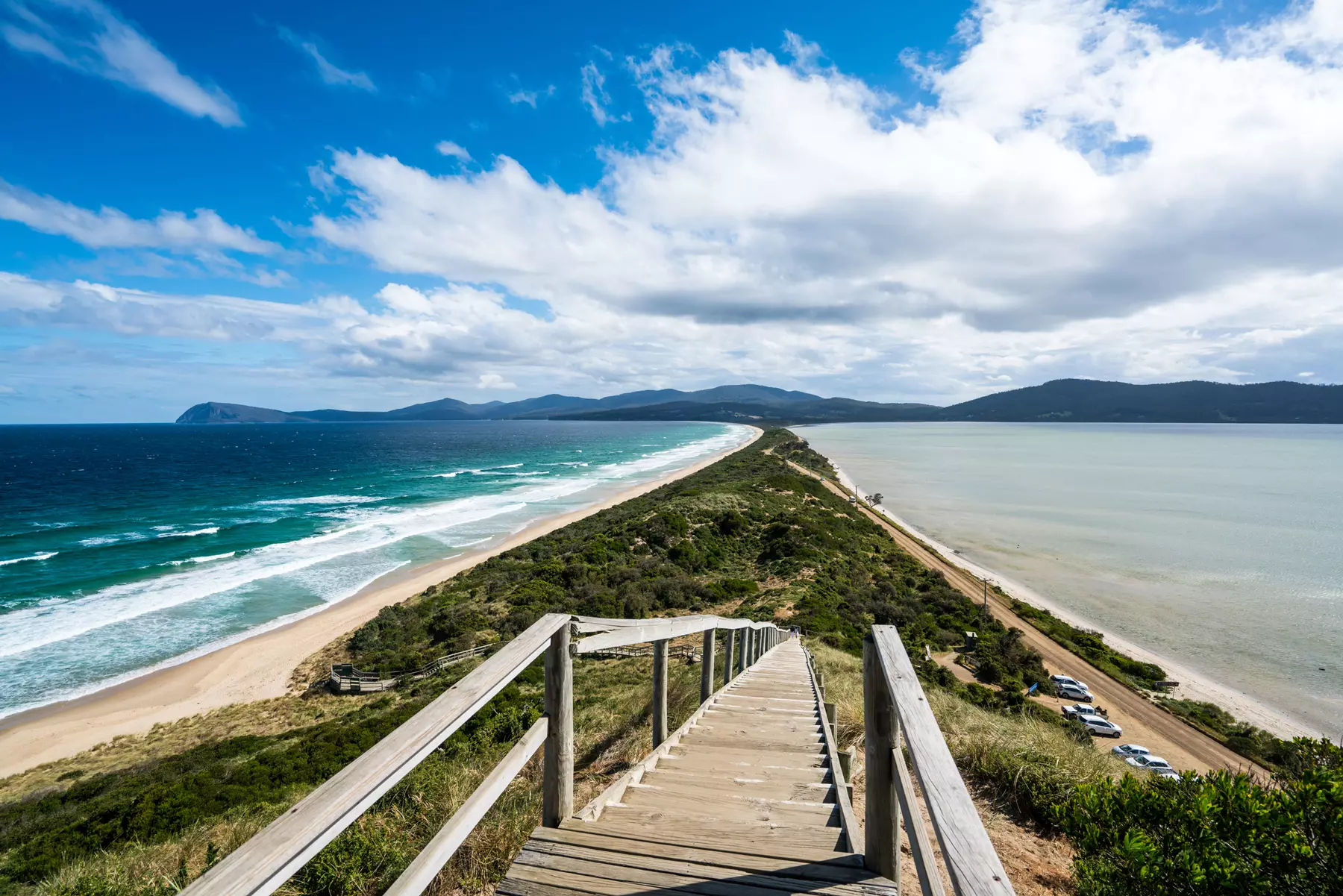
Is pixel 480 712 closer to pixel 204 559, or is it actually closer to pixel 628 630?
pixel 628 630

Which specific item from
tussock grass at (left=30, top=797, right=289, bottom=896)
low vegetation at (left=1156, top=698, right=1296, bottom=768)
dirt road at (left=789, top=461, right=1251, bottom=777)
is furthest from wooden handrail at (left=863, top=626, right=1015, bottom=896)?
low vegetation at (left=1156, top=698, right=1296, bottom=768)

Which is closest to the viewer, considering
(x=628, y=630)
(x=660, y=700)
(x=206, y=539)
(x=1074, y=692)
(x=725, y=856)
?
(x=725, y=856)

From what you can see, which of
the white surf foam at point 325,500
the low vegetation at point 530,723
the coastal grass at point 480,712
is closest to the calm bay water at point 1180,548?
the low vegetation at point 530,723

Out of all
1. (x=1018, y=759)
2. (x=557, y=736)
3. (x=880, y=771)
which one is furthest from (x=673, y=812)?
(x=1018, y=759)

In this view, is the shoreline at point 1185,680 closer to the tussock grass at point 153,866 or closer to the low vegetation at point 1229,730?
the low vegetation at point 1229,730

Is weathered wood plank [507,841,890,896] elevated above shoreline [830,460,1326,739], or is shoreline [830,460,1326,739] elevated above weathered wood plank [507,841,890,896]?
weathered wood plank [507,841,890,896]

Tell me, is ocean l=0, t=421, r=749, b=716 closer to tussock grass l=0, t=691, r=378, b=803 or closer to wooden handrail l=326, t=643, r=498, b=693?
tussock grass l=0, t=691, r=378, b=803
